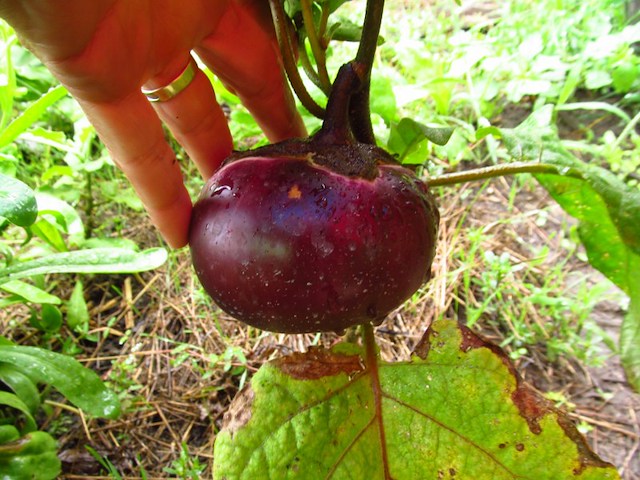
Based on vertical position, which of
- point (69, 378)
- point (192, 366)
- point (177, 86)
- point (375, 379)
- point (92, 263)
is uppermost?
point (177, 86)

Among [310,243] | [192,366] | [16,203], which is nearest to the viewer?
[310,243]

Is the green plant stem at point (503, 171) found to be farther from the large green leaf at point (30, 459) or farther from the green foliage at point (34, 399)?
the large green leaf at point (30, 459)

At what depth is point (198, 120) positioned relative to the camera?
1.04 meters

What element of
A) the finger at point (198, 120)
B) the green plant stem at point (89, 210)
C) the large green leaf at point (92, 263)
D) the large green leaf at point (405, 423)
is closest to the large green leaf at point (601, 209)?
the large green leaf at point (405, 423)

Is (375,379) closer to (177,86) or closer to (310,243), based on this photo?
(310,243)

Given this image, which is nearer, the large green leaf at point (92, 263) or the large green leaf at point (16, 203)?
the large green leaf at point (16, 203)

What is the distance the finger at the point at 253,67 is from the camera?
1.00 meters

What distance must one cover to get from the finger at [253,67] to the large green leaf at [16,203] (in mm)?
392

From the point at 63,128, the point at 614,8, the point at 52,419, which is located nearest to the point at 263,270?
the point at 52,419

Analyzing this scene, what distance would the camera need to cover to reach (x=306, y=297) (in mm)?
717

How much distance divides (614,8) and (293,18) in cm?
162

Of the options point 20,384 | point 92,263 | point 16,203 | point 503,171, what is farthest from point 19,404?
point 503,171

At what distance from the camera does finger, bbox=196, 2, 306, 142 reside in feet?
3.27

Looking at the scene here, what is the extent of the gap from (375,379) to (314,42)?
54cm
